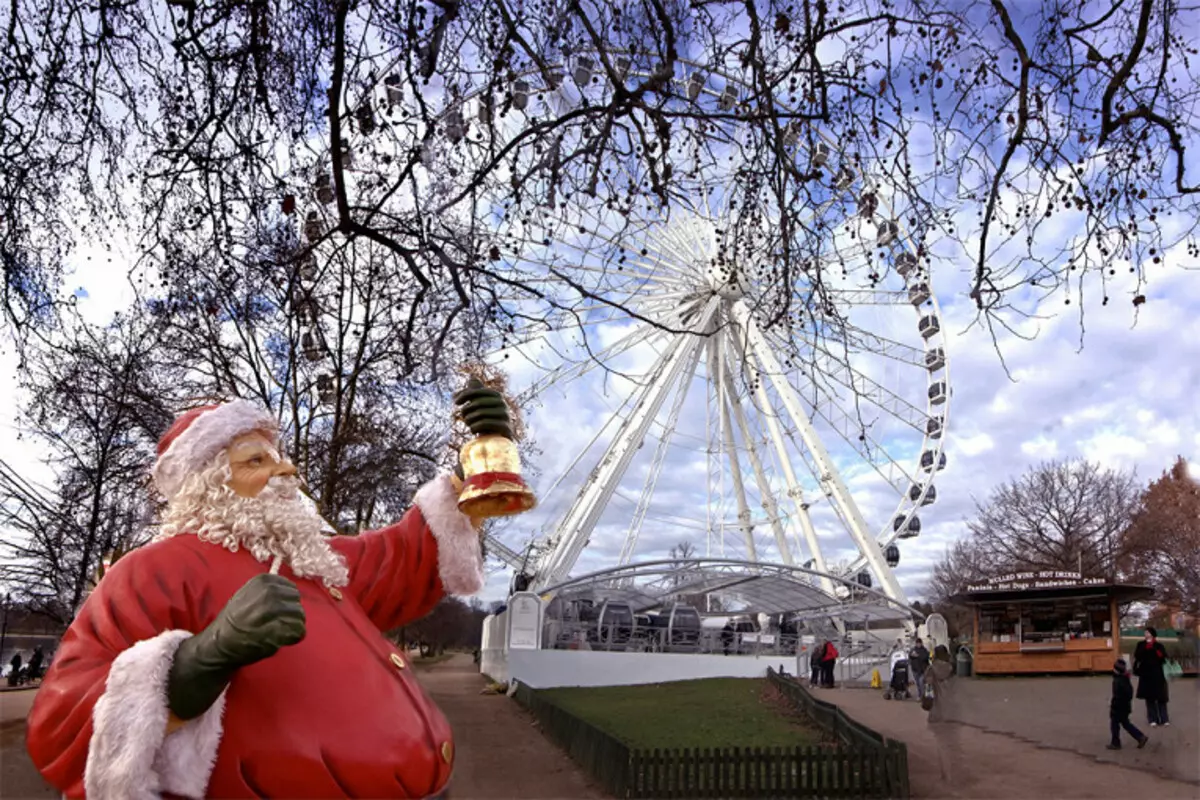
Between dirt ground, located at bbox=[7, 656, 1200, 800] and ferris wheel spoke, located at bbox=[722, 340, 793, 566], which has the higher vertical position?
ferris wheel spoke, located at bbox=[722, 340, 793, 566]

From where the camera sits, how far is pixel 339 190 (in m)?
4.07

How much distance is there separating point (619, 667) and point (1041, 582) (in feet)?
33.5

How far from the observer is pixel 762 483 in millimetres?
26219

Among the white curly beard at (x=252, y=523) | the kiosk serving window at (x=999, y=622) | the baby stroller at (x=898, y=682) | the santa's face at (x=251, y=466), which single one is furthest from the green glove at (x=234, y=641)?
the kiosk serving window at (x=999, y=622)

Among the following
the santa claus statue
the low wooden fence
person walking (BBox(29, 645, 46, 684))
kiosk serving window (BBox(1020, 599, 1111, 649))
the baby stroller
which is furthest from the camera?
person walking (BBox(29, 645, 46, 684))

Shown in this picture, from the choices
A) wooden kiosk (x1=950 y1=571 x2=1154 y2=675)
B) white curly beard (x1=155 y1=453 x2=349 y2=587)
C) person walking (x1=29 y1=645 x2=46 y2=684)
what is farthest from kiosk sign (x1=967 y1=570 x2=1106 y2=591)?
person walking (x1=29 y1=645 x2=46 y2=684)

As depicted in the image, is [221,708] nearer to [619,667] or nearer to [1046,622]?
[619,667]

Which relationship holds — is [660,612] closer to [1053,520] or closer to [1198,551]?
[1053,520]

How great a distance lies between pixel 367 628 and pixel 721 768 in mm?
6781

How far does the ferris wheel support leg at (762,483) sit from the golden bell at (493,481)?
19714 mm

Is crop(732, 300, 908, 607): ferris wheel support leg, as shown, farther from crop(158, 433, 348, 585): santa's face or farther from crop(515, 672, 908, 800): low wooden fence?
crop(158, 433, 348, 585): santa's face

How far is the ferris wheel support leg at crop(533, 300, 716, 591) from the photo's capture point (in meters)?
23.9

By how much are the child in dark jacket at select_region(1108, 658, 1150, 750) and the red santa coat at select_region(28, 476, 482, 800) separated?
33.6 feet

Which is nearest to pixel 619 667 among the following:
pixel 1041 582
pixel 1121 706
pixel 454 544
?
pixel 1041 582
